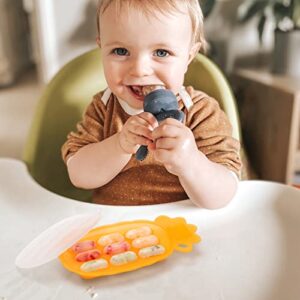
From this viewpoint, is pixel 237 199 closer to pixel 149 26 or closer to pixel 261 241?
pixel 261 241

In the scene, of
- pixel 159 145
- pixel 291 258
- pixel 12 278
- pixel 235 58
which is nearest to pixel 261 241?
pixel 291 258

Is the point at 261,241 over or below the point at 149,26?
below

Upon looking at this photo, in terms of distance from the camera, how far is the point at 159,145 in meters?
0.53

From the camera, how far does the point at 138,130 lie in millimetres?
539

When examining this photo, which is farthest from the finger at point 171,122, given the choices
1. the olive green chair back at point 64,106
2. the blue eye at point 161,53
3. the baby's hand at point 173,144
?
the olive green chair back at point 64,106

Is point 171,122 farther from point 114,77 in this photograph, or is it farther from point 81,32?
point 81,32

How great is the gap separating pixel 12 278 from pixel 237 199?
34cm

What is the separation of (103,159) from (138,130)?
0.41ft

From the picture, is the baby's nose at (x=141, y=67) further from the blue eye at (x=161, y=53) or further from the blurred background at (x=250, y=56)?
the blurred background at (x=250, y=56)

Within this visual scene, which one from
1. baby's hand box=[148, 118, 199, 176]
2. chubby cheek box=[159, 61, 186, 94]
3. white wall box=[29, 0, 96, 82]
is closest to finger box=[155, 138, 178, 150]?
baby's hand box=[148, 118, 199, 176]

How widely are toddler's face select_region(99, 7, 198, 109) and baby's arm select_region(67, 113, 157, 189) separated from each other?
0.07 m

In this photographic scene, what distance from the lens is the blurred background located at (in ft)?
4.57

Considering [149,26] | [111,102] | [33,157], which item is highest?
[149,26]

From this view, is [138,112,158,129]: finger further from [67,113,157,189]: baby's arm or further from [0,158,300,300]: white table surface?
[0,158,300,300]: white table surface
